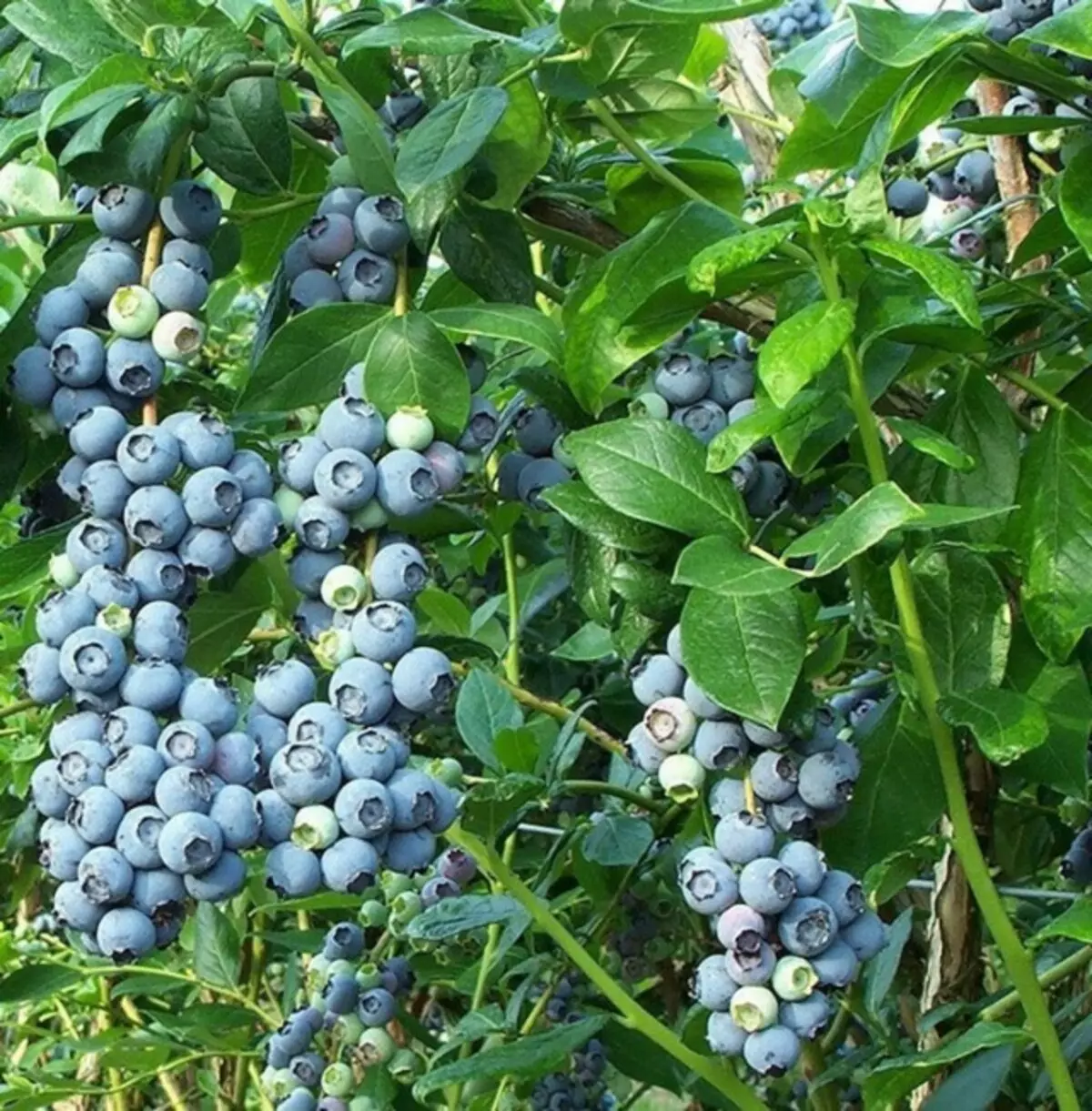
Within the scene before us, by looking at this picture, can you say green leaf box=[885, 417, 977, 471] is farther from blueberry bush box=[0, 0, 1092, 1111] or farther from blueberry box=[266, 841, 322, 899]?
blueberry box=[266, 841, 322, 899]

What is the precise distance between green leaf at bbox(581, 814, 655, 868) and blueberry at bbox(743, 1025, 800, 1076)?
1.02 ft

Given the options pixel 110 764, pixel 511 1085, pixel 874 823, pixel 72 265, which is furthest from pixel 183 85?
pixel 511 1085

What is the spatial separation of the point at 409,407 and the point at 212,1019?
0.92 m

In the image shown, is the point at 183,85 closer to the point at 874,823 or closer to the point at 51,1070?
the point at 874,823

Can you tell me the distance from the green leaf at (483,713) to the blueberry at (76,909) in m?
0.43

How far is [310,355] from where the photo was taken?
2.40ft

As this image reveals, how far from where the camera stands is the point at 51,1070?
175 centimetres

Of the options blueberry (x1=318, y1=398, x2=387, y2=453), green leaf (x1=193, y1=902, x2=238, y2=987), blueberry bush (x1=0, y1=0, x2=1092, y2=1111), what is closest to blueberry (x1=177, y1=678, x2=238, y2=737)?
blueberry bush (x1=0, y1=0, x2=1092, y2=1111)

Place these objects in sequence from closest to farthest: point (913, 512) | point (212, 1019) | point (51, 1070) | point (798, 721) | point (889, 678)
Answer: point (913, 512)
point (798, 721)
point (889, 678)
point (212, 1019)
point (51, 1070)

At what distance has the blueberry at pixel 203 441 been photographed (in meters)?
0.65

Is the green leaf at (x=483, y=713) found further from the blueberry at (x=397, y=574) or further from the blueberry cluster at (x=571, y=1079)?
the blueberry at (x=397, y=574)

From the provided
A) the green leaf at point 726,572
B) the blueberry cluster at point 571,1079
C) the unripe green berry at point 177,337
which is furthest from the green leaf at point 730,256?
the blueberry cluster at point 571,1079

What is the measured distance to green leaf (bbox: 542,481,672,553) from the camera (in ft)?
2.33

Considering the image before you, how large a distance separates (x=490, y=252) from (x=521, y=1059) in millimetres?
415
